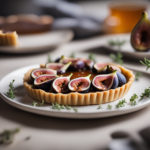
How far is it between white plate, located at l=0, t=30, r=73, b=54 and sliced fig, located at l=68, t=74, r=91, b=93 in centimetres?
165

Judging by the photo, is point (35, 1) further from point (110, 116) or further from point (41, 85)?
point (110, 116)

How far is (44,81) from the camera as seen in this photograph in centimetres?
191

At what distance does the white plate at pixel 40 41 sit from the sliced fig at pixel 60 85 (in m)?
1.59

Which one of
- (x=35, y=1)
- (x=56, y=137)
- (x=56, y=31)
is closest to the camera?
(x=56, y=137)

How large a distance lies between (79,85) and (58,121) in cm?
38

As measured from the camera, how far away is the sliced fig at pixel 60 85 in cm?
184

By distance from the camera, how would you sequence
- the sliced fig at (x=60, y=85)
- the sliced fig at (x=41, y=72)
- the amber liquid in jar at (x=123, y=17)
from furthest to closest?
the amber liquid in jar at (x=123, y=17) → the sliced fig at (x=41, y=72) → the sliced fig at (x=60, y=85)

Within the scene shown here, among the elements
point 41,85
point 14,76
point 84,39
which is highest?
point 41,85

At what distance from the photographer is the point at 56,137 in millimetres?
1497

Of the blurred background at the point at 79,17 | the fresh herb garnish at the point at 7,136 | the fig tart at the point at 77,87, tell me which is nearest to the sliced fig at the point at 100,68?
the fig tart at the point at 77,87

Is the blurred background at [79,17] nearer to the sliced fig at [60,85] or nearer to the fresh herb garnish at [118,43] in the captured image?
the fresh herb garnish at [118,43]

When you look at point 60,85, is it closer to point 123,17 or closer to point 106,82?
point 106,82

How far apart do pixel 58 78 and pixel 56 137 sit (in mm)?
563

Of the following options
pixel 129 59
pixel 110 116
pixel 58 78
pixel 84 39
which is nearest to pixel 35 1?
pixel 84 39
